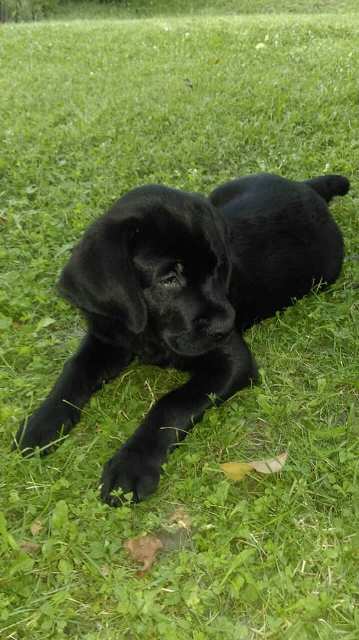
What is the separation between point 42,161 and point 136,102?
174cm

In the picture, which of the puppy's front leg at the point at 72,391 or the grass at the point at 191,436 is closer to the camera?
the grass at the point at 191,436

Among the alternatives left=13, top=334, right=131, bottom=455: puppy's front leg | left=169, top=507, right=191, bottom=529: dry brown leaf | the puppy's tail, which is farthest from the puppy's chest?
the puppy's tail

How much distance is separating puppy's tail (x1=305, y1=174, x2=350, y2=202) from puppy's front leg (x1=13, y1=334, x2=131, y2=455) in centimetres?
178

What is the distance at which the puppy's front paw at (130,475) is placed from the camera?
7.78ft

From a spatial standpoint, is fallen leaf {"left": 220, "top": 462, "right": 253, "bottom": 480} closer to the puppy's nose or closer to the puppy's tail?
the puppy's nose

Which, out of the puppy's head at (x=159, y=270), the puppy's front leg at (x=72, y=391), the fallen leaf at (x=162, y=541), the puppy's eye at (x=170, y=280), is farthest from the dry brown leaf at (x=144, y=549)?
the puppy's eye at (x=170, y=280)

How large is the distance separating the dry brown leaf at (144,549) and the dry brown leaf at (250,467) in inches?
15.6

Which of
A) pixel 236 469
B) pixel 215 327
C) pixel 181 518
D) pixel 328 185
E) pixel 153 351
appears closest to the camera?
pixel 181 518

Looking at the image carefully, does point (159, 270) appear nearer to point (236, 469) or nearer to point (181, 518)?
point (236, 469)

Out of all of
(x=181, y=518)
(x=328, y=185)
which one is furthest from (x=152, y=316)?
(x=328, y=185)

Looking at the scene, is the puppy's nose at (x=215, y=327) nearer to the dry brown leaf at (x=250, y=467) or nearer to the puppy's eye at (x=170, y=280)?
the puppy's eye at (x=170, y=280)

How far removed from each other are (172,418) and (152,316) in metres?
0.45

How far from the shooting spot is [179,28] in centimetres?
1109

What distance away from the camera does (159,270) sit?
106 inches
